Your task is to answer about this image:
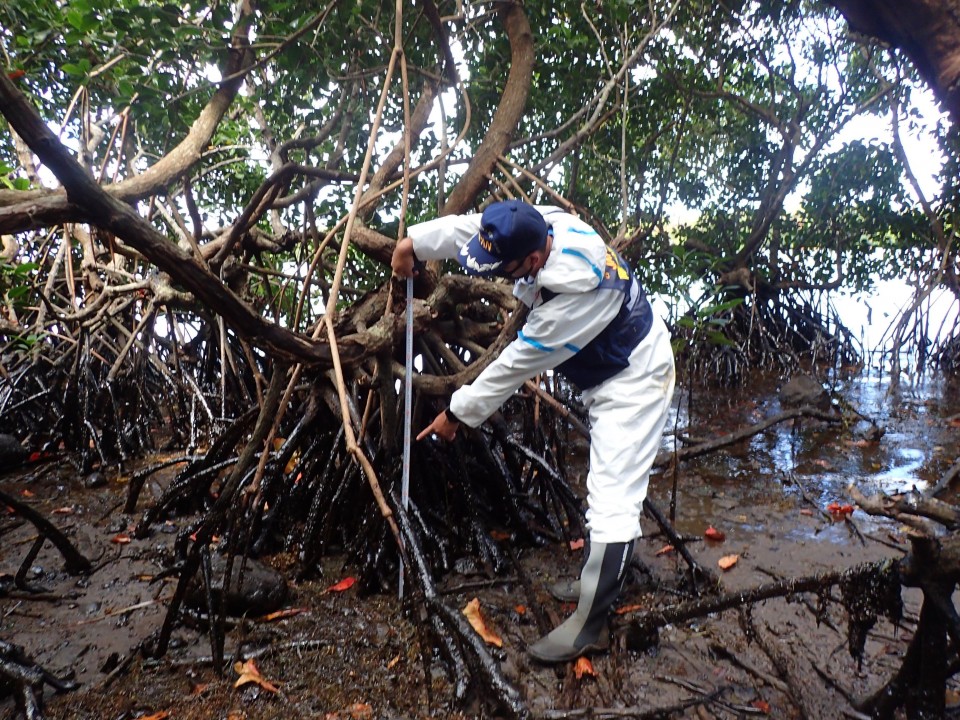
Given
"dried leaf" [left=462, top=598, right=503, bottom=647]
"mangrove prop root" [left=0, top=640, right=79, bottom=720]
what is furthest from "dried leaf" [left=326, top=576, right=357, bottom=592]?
"mangrove prop root" [left=0, top=640, right=79, bottom=720]

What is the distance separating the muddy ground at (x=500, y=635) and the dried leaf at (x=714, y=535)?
2.2 inches

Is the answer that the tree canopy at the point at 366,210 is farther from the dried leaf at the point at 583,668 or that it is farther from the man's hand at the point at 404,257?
the dried leaf at the point at 583,668

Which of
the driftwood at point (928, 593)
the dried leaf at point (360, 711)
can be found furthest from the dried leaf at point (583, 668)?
the driftwood at point (928, 593)

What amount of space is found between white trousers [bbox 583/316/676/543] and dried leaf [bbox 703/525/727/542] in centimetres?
122

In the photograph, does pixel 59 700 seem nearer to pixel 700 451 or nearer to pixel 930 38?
pixel 700 451

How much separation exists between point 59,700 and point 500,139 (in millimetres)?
3395

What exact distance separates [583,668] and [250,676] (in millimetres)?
1174

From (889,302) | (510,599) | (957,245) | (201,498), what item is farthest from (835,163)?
(201,498)

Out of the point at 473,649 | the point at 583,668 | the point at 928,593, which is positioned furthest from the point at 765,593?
the point at 473,649

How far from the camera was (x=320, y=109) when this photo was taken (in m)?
4.25

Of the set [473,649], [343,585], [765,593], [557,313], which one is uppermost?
[557,313]

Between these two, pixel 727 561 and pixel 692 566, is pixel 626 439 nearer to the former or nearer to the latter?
pixel 692 566

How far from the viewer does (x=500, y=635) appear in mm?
2451

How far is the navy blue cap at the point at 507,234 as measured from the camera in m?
1.95
